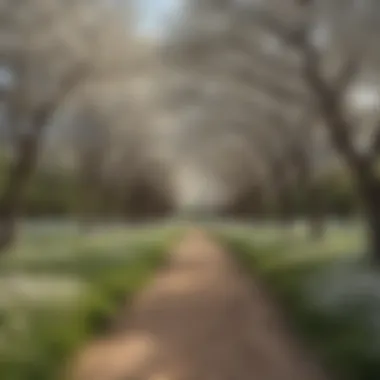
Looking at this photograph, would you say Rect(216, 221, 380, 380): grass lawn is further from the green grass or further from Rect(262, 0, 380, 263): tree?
the green grass

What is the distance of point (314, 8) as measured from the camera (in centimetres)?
485

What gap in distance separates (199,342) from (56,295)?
0.84m

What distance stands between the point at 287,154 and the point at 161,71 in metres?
4.47

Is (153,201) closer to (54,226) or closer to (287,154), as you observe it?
(287,154)

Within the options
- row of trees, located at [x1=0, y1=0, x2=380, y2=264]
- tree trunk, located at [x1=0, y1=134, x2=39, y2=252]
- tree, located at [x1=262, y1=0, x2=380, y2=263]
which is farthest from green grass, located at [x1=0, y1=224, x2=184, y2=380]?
tree, located at [x1=262, y1=0, x2=380, y2=263]

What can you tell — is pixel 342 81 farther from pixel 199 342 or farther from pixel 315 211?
pixel 315 211

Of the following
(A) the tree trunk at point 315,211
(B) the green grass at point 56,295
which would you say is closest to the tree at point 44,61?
(B) the green grass at point 56,295

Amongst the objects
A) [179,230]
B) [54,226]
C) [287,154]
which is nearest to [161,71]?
[54,226]

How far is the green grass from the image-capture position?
355cm

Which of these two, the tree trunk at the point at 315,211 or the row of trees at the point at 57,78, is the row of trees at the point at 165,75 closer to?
the row of trees at the point at 57,78

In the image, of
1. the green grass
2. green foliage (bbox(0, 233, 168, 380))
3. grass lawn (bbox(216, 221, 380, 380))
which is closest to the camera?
green foliage (bbox(0, 233, 168, 380))

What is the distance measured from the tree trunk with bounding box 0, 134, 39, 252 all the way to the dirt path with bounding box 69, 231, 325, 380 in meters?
0.97

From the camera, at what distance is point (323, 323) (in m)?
4.41

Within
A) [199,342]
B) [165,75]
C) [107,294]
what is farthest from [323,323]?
[165,75]
